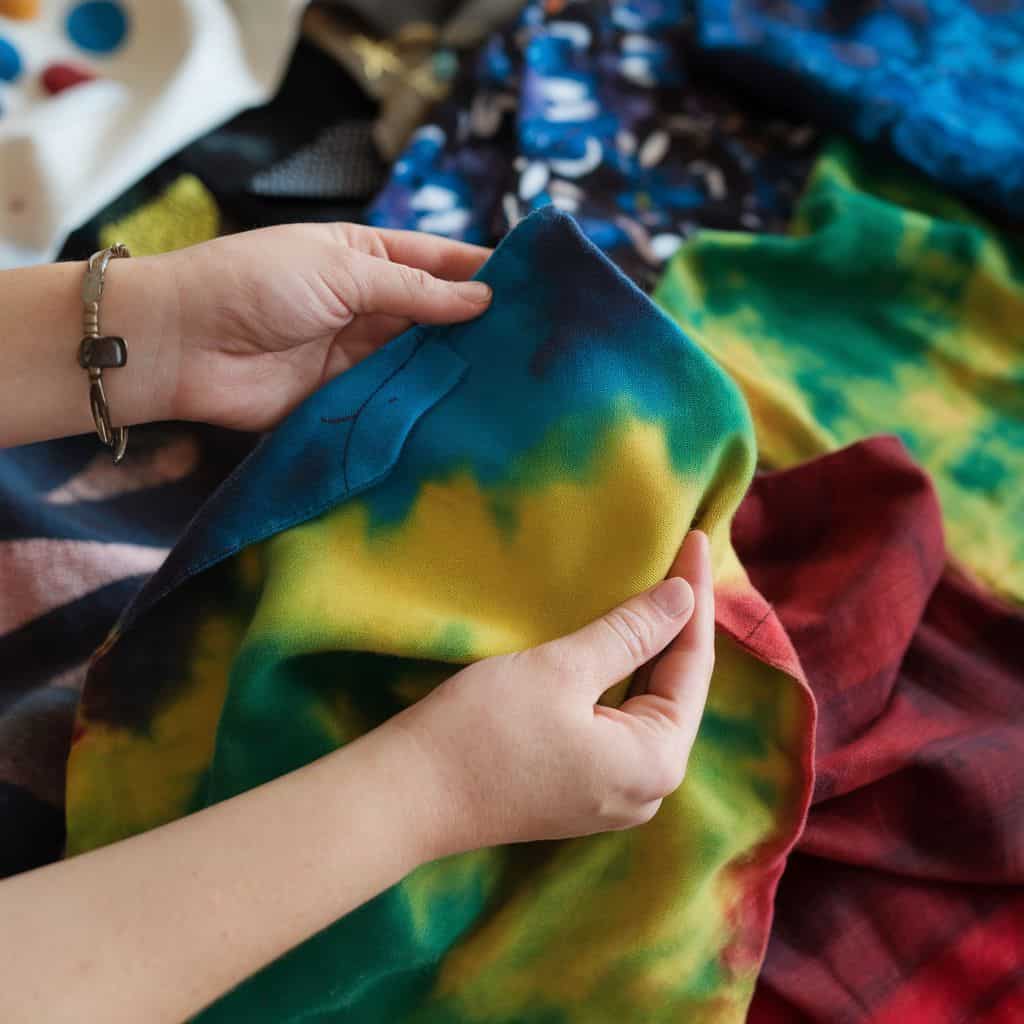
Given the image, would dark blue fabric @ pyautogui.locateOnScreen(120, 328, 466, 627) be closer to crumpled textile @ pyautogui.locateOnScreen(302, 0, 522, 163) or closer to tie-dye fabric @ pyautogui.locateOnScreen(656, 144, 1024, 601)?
tie-dye fabric @ pyautogui.locateOnScreen(656, 144, 1024, 601)

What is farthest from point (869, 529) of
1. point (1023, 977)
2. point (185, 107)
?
point (185, 107)

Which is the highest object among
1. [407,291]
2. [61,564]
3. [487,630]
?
[407,291]

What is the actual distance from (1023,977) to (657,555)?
352 mm

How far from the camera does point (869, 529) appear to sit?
2.43 ft

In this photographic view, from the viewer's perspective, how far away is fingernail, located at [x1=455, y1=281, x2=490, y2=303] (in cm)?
67

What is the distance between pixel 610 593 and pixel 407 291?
0.25 meters

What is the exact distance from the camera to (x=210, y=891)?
19.0 inches

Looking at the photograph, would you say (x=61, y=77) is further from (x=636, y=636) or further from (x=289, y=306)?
(x=636, y=636)

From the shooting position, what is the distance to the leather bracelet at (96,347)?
2.23 ft

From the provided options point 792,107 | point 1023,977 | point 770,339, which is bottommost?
point 1023,977

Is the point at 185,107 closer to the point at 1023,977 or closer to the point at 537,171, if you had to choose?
the point at 537,171

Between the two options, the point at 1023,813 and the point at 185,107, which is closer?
the point at 1023,813

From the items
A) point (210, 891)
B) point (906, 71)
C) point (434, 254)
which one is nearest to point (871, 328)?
point (906, 71)

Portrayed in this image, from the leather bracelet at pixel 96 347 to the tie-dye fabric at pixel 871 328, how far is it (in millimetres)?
479
